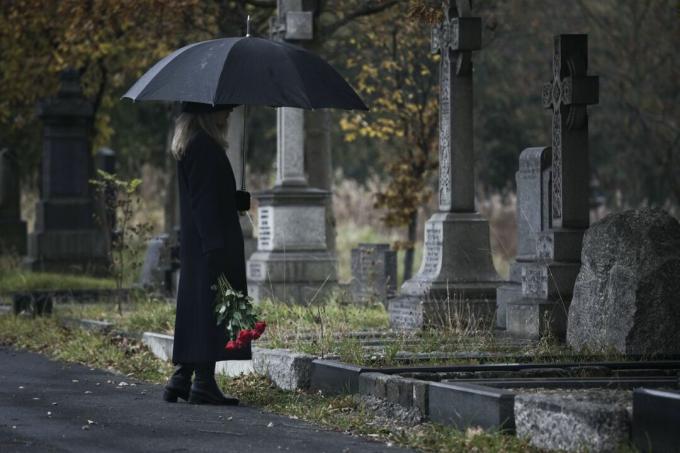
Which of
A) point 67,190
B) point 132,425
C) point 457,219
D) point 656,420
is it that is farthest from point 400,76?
point 656,420

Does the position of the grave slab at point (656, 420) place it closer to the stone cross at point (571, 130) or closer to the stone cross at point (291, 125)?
the stone cross at point (571, 130)

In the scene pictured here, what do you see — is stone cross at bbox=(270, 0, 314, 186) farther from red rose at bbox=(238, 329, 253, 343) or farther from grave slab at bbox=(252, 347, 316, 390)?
red rose at bbox=(238, 329, 253, 343)

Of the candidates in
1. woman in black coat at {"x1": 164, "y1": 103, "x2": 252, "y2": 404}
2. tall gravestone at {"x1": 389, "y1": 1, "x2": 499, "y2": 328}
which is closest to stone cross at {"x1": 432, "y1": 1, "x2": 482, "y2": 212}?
tall gravestone at {"x1": 389, "y1": 1, "x2": 499, "y2": 328}

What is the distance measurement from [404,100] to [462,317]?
36.2 feet

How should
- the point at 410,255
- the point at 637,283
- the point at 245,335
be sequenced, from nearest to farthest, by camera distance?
the point at 245,335 → the point at 637,283 → the point at 410,255

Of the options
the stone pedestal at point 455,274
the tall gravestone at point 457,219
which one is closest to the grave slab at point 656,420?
the stone pedestal at point 455,274

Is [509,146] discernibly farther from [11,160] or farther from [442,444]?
→ [442,444]

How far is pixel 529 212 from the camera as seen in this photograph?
15.0 meters

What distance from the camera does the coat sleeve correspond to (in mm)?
10516

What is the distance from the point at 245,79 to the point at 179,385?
87.1 inches

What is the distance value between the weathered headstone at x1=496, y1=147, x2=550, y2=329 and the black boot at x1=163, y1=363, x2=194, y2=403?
4.02 meters

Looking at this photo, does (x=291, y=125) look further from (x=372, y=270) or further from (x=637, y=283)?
(x=637, y=283)

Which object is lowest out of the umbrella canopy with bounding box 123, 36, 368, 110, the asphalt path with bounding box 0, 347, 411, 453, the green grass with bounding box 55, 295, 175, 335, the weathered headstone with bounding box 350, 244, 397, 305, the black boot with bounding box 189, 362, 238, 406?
the asphalt path with bounding box 0, 347, 411, 453

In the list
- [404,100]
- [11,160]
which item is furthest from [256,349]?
[11,160]
